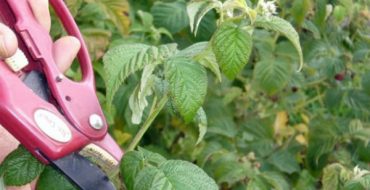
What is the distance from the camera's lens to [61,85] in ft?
2.88

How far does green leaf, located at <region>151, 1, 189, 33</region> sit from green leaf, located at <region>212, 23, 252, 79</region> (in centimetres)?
64

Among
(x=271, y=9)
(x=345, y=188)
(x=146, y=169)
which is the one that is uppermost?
(x=271, y=9)

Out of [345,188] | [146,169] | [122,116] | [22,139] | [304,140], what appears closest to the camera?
[22,139]

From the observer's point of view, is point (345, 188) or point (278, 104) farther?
point (278, 104)

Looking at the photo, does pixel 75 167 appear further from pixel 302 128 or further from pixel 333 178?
pixel 302 128

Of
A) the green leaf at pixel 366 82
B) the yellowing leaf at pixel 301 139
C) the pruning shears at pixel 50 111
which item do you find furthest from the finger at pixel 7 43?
the yellowing leaf at pixel 301 139

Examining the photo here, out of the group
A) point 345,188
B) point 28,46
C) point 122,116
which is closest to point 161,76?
point 28,46

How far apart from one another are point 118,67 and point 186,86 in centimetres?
10

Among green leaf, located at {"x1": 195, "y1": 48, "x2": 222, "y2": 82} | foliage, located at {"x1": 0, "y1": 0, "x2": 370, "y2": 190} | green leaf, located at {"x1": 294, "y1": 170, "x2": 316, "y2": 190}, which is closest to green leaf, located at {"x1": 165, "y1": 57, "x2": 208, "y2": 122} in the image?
green leaf, located at {"x1": 195, "y1": 48, "x2": 222, "y2": 82}

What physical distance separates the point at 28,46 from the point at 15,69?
0.05 m

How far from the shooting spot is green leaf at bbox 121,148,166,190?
3.05 feet

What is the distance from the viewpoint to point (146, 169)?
915 millimetres

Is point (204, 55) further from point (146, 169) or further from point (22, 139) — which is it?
point (22, 139)

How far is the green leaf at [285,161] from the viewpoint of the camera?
1717 millimetres
